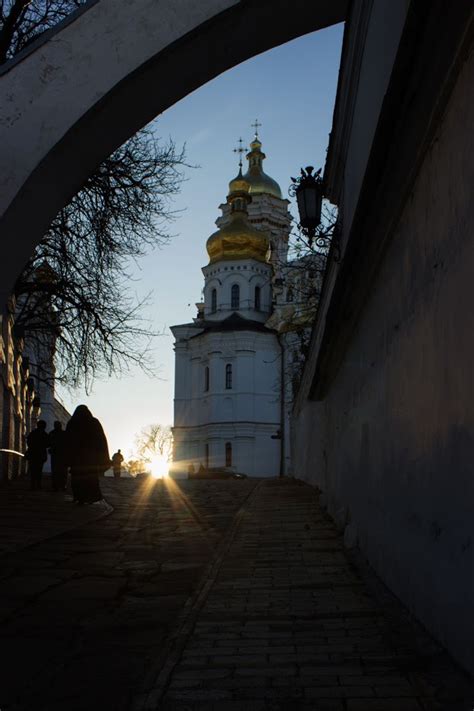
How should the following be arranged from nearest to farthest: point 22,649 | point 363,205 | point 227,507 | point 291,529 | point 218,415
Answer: point 22,649 < point 363,205 < point 291,529 < point 227,507 < point 218,415

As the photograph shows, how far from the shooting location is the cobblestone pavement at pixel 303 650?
3.19 metres

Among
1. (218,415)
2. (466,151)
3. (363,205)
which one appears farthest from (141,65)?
(218,415)

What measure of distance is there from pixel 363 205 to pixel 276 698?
10.8 ft

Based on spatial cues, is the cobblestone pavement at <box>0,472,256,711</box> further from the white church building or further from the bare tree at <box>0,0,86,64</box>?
the white church building

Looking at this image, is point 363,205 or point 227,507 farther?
point 227,507

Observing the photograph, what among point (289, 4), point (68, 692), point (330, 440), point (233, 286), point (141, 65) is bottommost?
point (68, 692)

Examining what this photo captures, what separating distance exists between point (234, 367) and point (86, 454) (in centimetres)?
4715

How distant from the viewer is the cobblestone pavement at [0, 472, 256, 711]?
11.4 feet

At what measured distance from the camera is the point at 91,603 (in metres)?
5.38

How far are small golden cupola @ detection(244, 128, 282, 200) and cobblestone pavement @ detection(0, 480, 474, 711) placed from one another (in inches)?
2763

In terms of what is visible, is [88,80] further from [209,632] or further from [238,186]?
[238,186]

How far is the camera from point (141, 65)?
7.54m

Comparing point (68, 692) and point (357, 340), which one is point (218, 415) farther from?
point (68, 692)

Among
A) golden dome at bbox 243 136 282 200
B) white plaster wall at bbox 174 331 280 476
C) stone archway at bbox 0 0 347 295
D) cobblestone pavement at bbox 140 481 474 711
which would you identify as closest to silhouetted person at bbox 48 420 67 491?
stone archway at bbox 0 0 347 295
